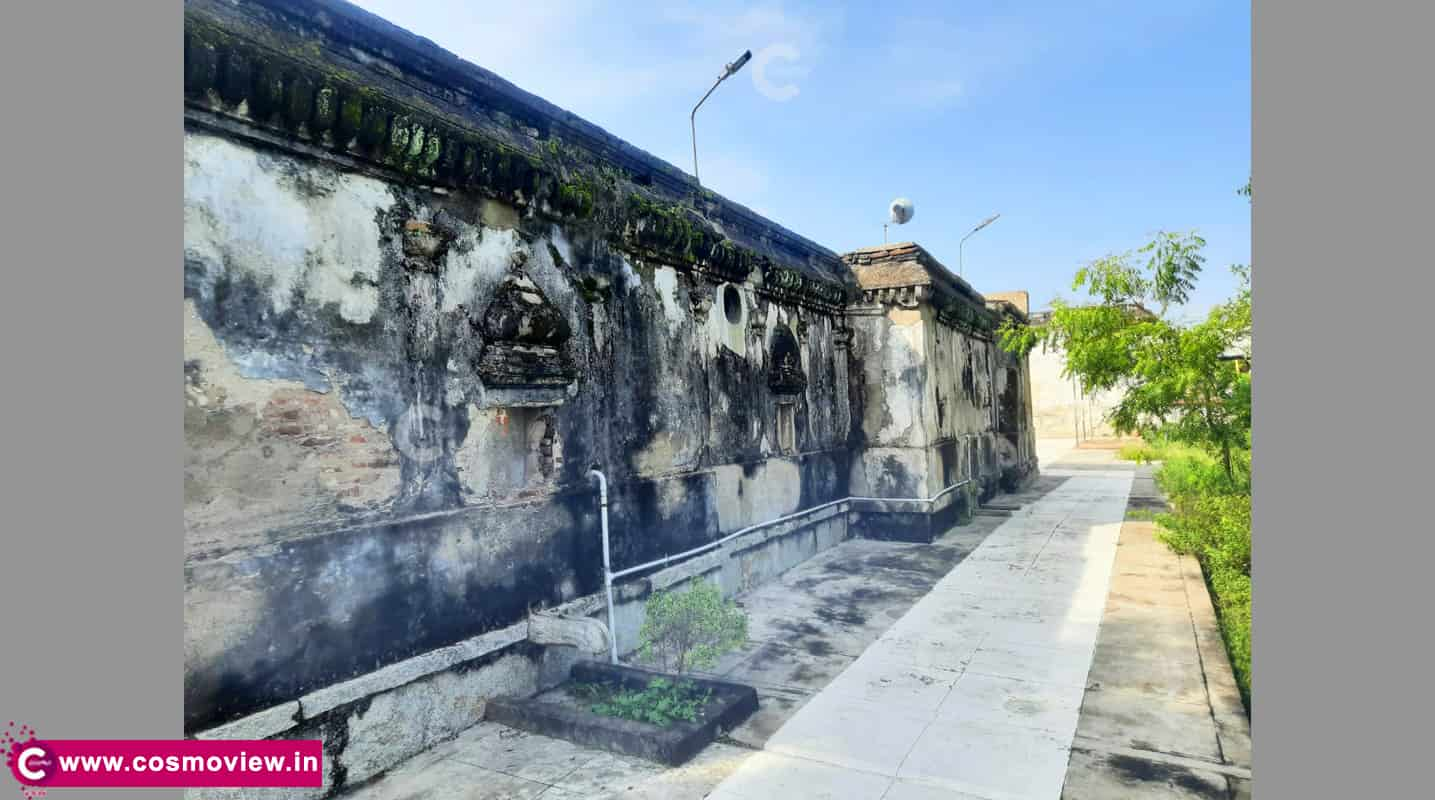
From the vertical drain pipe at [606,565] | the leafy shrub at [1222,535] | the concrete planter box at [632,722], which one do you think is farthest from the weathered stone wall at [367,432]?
the leafy shrub at [1222,535]

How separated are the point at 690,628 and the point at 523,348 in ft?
8.13

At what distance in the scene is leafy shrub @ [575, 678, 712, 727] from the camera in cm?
466

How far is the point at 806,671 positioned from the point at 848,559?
4.36 metres

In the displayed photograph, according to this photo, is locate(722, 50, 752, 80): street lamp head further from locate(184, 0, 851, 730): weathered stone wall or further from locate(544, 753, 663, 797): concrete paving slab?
locate(544, 753, 663, 797): concrete paving slab

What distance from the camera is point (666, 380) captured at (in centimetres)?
729

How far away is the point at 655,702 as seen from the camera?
15.9 ft

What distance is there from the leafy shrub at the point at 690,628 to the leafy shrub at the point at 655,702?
514 mm

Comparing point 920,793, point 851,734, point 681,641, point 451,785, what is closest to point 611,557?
point 681,641

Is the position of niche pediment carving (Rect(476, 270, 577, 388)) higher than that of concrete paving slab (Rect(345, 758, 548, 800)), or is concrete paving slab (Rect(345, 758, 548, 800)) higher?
niche pediment carving (Rect(476, 270, 577, 388))

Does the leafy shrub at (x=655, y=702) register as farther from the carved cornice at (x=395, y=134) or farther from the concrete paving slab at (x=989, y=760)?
the carved cornice at (x=395, y=134)

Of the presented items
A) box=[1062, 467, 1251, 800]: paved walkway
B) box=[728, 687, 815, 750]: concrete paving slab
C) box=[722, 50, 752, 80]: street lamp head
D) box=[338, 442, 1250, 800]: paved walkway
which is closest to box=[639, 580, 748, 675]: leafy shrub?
box=[338, 442, 1250, 800]: paved walkway

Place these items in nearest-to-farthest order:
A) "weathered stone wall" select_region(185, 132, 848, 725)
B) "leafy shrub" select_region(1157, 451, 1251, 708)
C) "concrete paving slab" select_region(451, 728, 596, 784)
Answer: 1. "weathered stone wall" select_region(185, 132, 848, 725)
2. "concrete paving slab" select_region(451, 728, 596, 784)
3. "leafy shrub" select_region(1157, 451, 1251, 708)
